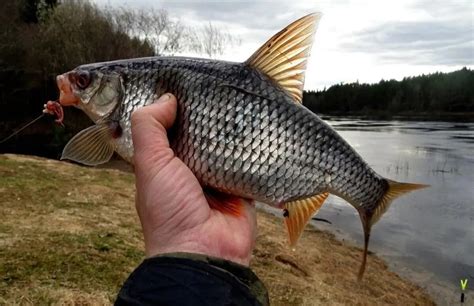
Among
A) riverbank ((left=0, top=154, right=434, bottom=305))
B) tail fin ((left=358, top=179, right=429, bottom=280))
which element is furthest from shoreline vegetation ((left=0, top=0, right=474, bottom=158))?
tail fin ((left=358, top=179, right=429, bottom=280))

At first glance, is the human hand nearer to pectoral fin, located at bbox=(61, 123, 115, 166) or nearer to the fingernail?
the fingernail

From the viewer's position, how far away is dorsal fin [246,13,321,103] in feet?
9.53

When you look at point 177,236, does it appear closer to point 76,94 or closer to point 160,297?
point 160,297

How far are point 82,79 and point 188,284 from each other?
161 centimetres

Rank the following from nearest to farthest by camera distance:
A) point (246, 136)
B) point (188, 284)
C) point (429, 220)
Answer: point (188, 284) < point (246, 136) < point (429, 220)

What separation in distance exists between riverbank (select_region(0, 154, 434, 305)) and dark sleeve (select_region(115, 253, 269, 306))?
4163 mm

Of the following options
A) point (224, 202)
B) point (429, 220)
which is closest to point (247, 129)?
point (224, 202)

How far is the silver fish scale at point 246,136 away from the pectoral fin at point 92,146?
104 millimetres

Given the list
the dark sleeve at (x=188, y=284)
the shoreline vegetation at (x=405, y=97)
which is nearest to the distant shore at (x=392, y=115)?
the shoreline vegetation at (x=405, y=97)

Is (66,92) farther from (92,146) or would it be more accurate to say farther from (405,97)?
(405,97)

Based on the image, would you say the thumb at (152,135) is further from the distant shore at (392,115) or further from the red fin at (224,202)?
the distant shore at (392,115)

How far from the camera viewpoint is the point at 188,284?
214cm

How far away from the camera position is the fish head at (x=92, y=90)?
2.98m

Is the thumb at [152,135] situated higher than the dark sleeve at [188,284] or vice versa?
the thumb at [152,135]
